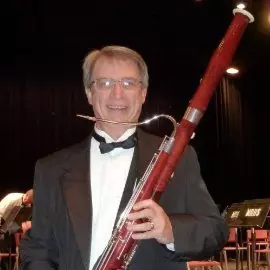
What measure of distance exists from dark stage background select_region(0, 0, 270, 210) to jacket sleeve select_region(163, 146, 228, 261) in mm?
7299

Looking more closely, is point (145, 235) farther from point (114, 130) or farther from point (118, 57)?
point (118, 57)

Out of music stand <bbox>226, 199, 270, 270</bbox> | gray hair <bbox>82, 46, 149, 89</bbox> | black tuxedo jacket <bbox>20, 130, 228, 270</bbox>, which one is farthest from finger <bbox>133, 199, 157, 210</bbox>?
music stand <bbox>226, 199, 270, 270</bbox>

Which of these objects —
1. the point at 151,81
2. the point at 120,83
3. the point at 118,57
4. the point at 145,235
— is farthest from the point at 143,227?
the point at 151,81

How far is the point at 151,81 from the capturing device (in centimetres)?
1231

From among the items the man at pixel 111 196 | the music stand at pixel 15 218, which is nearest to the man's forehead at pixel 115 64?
the man at pixel 111 196

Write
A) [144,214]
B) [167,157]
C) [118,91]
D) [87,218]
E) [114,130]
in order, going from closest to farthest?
[144,214] → [167,157] → [87,218] → [118,91] → [114,130]

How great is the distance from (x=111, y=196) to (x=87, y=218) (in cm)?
14

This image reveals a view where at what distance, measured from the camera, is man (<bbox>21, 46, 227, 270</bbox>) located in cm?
172

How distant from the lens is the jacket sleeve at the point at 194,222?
5.49 feet

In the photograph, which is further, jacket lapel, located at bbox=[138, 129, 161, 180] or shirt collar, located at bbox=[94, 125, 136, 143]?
shirt collar, located at bbox=[94, 125, 136, 143]

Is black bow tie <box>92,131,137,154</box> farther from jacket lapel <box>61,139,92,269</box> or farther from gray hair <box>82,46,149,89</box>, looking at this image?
gray hair <box>82,46,149,89</box>

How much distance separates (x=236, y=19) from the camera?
179 cm

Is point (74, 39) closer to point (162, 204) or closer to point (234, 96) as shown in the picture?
point (234, 96)

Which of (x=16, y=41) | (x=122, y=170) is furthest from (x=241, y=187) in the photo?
(x=122, y=170)
